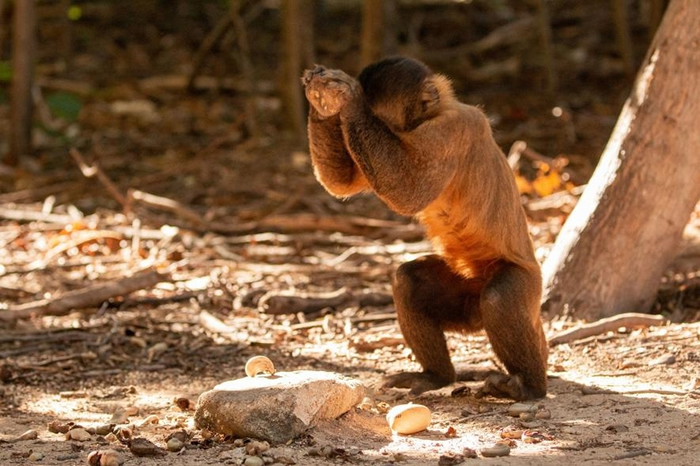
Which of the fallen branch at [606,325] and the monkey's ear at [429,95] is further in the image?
the fallen branch at [606,325]

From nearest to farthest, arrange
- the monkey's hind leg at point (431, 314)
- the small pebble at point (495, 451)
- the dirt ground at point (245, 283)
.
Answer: the small pebble at point (495, 451) → the dirt ground at point (245, 283) → the monkey's hind leg at point (431, 314)

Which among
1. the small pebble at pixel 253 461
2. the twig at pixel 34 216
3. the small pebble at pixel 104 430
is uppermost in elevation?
the twig at pixel 34 216

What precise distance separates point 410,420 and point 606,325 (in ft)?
6.58

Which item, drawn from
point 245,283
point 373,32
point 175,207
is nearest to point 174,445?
point 245,283

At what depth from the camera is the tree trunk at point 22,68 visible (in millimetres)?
10781

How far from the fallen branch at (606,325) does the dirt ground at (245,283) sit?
43 mm

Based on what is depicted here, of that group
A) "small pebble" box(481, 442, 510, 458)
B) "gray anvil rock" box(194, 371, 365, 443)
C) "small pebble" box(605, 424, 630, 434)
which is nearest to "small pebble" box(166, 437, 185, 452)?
"gray anvil rock" box(194, 371, 365, 443)

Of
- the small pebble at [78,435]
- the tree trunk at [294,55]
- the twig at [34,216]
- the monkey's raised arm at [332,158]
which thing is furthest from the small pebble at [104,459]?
the tree trunk at [294,55]

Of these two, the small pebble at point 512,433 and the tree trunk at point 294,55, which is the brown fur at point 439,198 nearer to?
the small pebble at point 512,433

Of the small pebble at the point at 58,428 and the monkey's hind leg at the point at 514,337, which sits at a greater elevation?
the monkey's hind leg at the point at 514,337

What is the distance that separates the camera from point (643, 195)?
6363 millimetres

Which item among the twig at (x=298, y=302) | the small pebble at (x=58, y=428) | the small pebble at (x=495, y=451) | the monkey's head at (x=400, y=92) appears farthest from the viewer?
the twig at (x=298, y=302)

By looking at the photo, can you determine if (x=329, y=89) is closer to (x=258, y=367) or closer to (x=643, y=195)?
(x=258, y=367)

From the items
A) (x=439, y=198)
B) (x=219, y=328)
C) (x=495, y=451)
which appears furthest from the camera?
(x=219, y=328)
